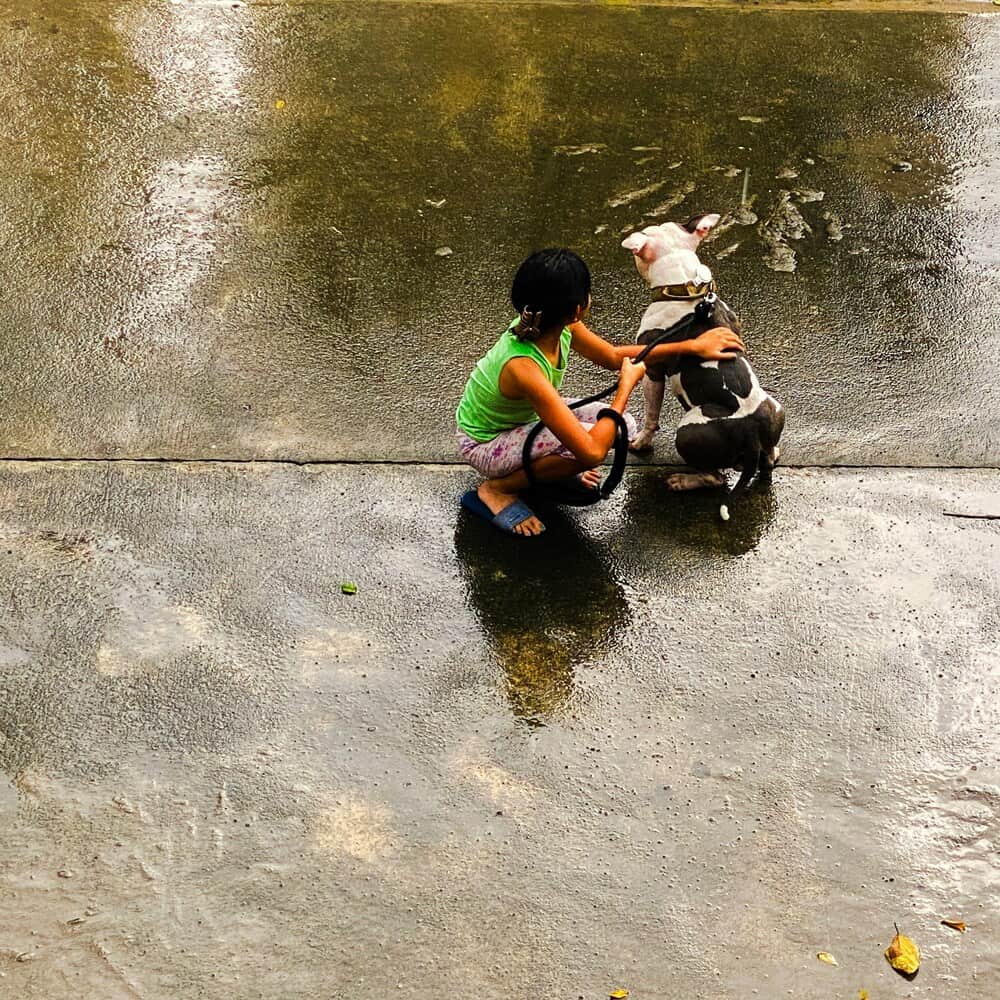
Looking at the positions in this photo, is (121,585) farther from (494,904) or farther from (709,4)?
(709,4)

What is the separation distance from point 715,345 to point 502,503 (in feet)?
2.86

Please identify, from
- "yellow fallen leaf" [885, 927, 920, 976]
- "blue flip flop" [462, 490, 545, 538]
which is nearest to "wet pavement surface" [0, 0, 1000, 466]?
"blue flip flop" [462, 490, 545, 538]

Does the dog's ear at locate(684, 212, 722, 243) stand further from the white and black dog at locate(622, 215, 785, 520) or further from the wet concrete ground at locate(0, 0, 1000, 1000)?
the wet concrete ground at locate(0, 0, 1000, 1000)

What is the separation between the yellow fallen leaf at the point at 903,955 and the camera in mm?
2830

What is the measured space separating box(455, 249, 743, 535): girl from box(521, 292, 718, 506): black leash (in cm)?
3

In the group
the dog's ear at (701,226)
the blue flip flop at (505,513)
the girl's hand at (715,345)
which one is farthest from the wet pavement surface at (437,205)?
the dog's ear at (701,226)

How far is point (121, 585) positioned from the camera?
368cm

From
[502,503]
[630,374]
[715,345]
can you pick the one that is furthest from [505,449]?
[715,345]

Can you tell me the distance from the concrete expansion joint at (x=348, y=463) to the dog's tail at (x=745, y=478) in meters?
0.24

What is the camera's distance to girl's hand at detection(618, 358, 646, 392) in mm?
3686

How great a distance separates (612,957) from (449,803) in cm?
59

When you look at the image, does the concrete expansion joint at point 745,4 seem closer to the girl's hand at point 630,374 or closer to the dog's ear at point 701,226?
the dog's ear at point 701,226

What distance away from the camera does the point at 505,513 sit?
3.92m

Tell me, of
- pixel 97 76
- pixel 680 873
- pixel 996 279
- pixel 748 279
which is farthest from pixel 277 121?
pixel 680 873
